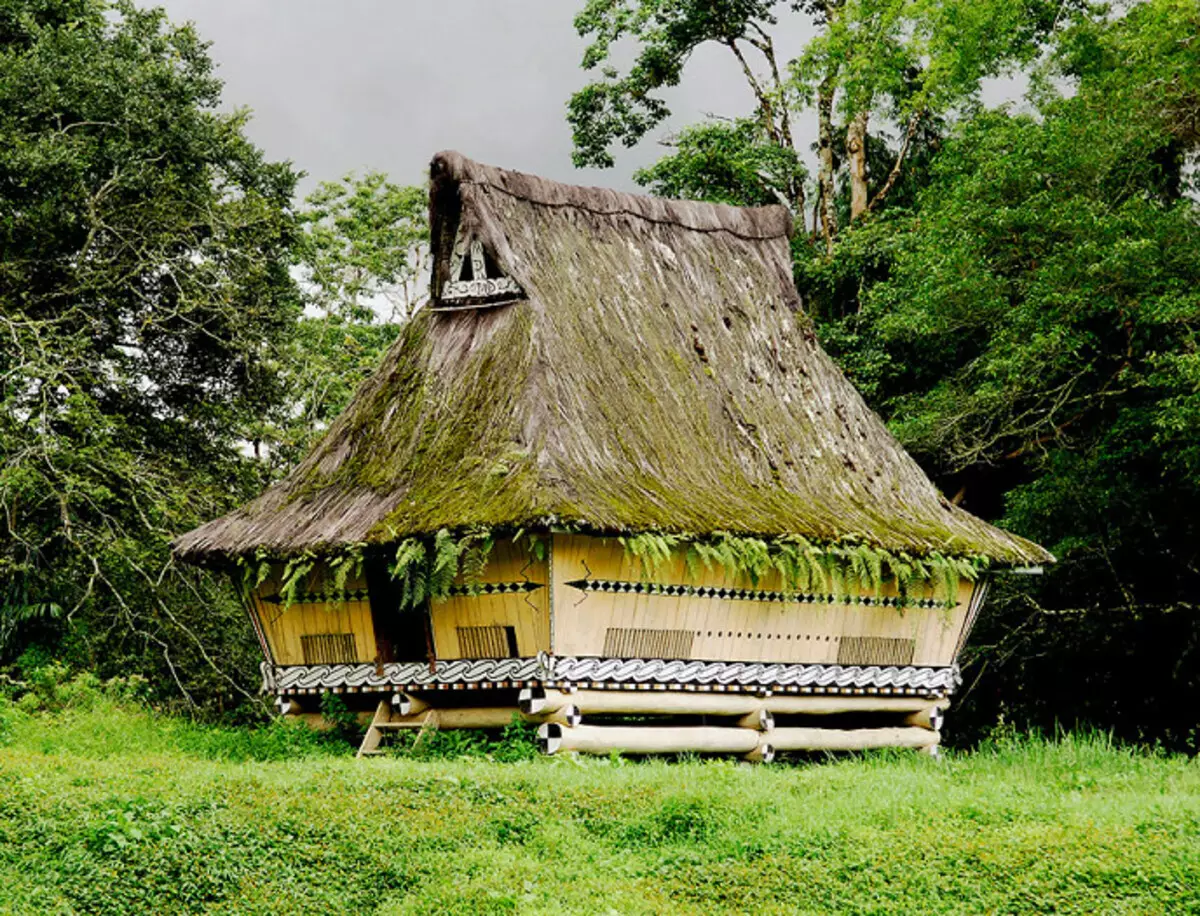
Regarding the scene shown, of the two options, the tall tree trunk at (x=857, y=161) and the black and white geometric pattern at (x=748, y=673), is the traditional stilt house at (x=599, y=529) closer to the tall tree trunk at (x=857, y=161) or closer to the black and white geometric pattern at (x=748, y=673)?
the black and white geometric pattern at (x=748, y=673)

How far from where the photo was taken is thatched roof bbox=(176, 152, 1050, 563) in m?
15.2

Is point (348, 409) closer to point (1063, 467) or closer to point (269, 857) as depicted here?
point (269, 857)

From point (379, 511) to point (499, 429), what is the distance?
4.96 feet

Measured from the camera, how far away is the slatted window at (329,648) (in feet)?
53.7

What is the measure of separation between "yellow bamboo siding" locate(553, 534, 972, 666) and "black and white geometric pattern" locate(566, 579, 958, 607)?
45mm

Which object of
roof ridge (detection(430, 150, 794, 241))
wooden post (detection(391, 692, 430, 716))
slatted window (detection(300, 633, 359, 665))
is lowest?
wooden post (detection(391, 692, 430, 716))

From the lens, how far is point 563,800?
449 inches

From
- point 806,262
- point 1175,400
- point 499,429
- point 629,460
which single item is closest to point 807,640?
point 629,460

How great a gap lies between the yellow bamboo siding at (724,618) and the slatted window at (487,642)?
0.61 metres

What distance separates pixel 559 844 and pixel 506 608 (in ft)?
14.9

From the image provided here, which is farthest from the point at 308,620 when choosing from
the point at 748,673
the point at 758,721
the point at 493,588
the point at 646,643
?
the point at 758,721

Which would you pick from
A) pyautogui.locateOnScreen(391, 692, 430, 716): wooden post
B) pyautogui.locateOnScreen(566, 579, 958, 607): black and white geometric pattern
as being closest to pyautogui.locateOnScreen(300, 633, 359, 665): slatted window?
pyautogui.locateOnScreen(391, 692, 430, 716): wooden post

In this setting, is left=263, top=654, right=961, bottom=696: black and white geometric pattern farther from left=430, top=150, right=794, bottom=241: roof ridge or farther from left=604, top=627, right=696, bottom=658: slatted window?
left=430, top=150, right=794, bottom=241: roof ridge

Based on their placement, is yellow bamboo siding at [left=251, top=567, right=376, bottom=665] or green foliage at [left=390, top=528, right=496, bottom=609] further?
yellow bamboo siding at [left=251, top=567, right=376, bottom=665]
